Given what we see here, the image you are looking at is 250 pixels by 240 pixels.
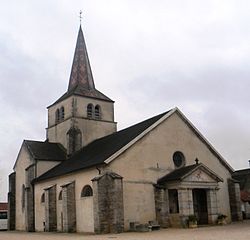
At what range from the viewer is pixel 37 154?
38406mm

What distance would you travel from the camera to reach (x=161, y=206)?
28.6 m

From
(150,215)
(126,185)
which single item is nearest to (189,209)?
(150,215)

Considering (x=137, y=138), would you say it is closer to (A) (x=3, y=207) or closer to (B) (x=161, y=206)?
(B) (x=161, y=206)

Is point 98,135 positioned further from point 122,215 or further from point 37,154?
point 122,215

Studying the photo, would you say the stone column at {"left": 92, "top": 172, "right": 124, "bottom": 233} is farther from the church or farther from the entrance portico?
the entrance portico

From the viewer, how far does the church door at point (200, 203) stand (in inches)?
1222

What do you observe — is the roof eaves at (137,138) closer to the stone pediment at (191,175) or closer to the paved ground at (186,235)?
the stone pediment at (191,175)

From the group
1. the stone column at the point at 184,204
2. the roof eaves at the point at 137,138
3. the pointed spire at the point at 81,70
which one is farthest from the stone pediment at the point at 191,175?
the pointed spire at the point at 81,70

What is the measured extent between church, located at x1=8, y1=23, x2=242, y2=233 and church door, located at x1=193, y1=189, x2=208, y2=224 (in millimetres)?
76

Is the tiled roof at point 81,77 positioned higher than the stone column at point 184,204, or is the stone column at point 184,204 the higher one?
the tiled roof at point 81,77

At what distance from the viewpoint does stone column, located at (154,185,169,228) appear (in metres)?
28.4

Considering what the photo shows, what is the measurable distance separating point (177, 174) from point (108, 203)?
541 centimetres

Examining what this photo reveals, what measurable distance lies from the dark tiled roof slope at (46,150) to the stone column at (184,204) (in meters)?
15.1

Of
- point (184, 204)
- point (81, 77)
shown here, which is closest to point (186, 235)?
point (184, 204)
